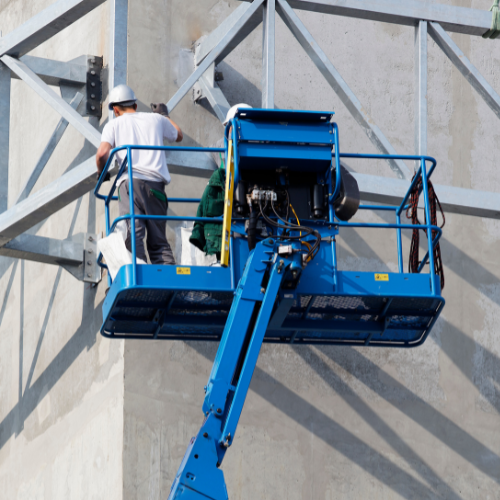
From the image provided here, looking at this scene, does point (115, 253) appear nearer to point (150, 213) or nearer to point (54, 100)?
point (150, 213)

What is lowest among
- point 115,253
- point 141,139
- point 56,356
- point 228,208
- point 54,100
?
point 56,356

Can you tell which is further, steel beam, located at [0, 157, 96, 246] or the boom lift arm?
steel beam, located at [0, 157, 96, 246]

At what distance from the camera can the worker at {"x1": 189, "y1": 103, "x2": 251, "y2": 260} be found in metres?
10.3

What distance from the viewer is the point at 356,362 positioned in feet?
44.1

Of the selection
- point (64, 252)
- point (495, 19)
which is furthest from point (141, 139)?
point (495, 19)

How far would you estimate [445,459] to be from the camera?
1349cm

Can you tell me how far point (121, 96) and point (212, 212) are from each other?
5.76 ft

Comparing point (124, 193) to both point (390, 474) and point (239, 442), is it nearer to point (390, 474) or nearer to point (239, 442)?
point (239, 442)

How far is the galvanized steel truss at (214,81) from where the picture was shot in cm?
1196

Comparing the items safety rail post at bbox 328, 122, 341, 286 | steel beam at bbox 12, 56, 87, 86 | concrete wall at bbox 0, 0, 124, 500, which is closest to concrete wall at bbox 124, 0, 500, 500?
concrete wall at bbox 0, 0, 124, 500

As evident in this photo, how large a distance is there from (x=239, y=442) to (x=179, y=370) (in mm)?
1115

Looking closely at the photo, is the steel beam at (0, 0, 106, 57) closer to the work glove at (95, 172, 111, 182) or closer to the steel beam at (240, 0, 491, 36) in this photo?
the work glove at (95, 172, 111, 182)

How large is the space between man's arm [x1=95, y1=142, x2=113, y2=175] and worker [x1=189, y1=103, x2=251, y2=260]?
3.77 ft

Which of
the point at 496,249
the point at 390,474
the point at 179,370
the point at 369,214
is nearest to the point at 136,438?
the point at 179,370
